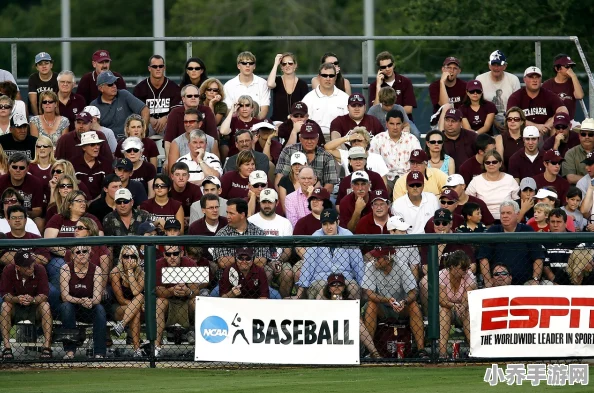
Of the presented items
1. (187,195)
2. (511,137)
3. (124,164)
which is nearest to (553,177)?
(511,137)

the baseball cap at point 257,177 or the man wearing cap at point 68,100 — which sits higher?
the man wearing cap at point 68,100

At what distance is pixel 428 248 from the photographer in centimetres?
1212

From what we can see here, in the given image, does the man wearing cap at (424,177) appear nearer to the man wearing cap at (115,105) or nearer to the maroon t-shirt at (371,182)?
the maroon t-shirt at (371,182)

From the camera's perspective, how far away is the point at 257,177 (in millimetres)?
15039

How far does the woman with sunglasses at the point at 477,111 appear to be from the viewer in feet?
57.4

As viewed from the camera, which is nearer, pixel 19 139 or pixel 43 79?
pixel 19 139

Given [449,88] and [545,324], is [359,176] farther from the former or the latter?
[449,88]

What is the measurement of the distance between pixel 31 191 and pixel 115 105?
2577 millimetres

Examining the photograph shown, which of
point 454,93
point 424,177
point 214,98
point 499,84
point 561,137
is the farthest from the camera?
point 499,84

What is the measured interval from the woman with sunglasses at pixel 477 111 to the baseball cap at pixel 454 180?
248 cm

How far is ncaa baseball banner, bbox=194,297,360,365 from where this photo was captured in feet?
39.2

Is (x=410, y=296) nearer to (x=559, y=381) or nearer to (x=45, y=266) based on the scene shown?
(x=559, y=381)

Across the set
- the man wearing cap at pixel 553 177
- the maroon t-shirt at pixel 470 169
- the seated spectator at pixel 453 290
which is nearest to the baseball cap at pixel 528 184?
the man wearing cap at pixel 553 177

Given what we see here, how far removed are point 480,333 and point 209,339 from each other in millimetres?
2453
